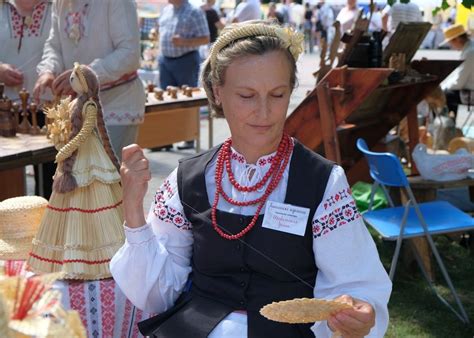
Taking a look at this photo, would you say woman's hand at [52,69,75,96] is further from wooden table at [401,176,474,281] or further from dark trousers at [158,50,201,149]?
dark trousers at [158,50,201,149]

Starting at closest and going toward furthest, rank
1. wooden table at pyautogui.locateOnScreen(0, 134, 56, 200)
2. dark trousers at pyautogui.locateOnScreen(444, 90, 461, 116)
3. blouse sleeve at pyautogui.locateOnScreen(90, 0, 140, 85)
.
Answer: wooden table at pyautogui.locateOnScreen(0, 134, 56, 200), blouse sleeve at pyautogui.locateOnScreen(90, 0, 140, 85), dark trousers at pyautogui.locateOnScreen(444, 90, 461, 116)

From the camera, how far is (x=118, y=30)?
384cm

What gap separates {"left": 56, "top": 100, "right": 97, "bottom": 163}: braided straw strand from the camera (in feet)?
8.18

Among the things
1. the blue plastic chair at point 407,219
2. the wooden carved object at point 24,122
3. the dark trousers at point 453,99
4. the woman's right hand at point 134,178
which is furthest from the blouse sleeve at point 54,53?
the dark trousers at point 453,99

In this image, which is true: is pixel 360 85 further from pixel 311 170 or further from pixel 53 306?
pixel 53 306

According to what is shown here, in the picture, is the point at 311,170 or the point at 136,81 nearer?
the point at 311,170

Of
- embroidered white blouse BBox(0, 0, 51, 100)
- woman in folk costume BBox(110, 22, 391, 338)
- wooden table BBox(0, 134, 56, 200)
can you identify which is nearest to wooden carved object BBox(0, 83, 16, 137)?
wooden table BBox(0, 134, 56, 200)

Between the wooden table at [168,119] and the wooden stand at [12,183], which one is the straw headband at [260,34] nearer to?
the wooden stand at [12,183]

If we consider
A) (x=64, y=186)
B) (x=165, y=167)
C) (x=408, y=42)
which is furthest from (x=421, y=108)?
(x=64, y=186)

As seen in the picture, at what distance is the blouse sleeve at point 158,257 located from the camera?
6.82ft

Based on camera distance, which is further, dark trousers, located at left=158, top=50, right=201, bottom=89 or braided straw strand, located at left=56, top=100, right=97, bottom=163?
dark trousers, located at left=158, top=50, right=201, bottom=89

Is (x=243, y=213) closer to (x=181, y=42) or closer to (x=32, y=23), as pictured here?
(x=32, y=23)

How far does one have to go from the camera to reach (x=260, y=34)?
2.08 m

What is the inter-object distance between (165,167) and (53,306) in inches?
248
